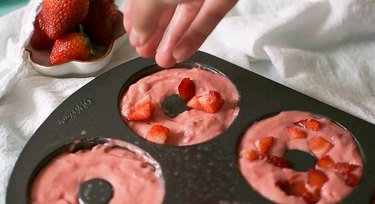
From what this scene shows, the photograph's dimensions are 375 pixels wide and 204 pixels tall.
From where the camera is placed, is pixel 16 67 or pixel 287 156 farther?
pixel 16 67

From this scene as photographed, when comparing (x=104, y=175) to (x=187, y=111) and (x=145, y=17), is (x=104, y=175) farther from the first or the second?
(x=145, y=17)

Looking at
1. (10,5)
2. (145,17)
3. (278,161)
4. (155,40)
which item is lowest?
(10,5)

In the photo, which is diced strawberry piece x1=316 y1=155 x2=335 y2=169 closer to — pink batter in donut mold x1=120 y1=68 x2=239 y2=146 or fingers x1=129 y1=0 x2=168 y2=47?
pink batter in donut mold x1=120 y1=68 x2=239 y2=146

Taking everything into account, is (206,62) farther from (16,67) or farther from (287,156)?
(16,67)

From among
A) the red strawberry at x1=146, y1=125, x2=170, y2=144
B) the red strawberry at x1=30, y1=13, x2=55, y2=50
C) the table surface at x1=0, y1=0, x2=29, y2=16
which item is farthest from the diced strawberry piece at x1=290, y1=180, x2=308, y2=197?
the table surface at x1=0, y1=0, x2=29, y2=16

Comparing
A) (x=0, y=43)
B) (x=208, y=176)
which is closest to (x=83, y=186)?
(x=208, y=176)

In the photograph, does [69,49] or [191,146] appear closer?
[191,146]

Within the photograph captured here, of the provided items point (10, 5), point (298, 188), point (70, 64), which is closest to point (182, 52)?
point (298, 188)
